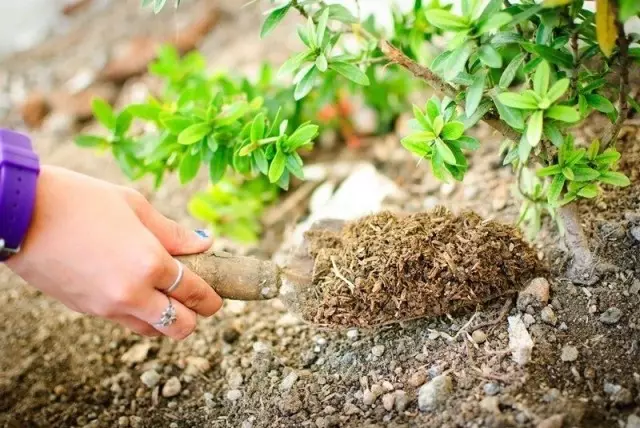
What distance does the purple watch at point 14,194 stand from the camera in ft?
3.62

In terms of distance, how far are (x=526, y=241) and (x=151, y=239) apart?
0.78 m

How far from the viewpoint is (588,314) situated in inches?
51.8

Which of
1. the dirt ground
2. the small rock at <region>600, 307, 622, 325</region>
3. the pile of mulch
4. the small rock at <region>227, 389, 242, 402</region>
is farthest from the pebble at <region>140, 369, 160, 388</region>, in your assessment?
the small rock at <region>600, 307, 622, 325</region>

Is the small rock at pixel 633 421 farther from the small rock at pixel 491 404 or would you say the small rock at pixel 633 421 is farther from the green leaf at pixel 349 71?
the green leaf at pixel 349 71

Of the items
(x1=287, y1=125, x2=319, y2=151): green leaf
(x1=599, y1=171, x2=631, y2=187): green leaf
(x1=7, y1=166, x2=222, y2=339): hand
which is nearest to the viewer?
(x1=7, y1=166, x2=222, y2=339): hand

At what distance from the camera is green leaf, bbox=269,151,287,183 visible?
54.2 inches

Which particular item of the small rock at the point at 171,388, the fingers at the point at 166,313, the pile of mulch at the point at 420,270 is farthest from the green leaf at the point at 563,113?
the small rock at the point at 171,388

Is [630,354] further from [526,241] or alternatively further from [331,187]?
[331,187]

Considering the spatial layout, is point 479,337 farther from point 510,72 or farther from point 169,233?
point 169,233

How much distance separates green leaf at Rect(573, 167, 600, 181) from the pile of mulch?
189 mm

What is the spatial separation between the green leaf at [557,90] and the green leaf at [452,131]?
0.16 meters

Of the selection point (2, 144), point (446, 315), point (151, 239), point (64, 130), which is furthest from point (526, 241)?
point (64, 130)

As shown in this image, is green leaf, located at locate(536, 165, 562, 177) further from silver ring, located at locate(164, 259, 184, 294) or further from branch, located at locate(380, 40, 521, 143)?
silver ring, located at locate(164, 259, 184, 294)

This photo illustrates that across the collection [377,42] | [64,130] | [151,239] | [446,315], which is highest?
[377,42]
